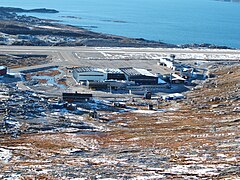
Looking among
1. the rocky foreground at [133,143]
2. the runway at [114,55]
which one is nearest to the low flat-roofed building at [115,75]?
the runway at [114,55]

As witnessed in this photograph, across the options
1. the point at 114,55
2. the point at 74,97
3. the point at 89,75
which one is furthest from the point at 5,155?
the point at 114,55

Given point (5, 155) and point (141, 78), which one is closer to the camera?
point (5, 155)

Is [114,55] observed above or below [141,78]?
above

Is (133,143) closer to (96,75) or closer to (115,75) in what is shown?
(96,75)

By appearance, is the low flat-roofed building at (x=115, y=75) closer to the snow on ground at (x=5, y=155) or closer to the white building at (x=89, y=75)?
the white building at (x=89, y=75)

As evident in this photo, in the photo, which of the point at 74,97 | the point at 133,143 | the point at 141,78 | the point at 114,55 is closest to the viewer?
the point at 133,143

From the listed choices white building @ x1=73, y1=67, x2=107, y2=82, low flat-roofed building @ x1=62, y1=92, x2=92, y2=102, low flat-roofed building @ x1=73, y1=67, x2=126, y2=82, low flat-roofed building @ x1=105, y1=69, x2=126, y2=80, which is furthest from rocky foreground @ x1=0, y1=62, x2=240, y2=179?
low flat-roofed building @ x1=105, y1=69, x2=126, y2=80

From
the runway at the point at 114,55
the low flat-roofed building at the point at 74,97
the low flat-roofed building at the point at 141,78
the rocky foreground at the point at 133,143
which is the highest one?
the runway at the point at 114,55

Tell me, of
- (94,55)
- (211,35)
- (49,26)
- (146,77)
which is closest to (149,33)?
(211,35)
